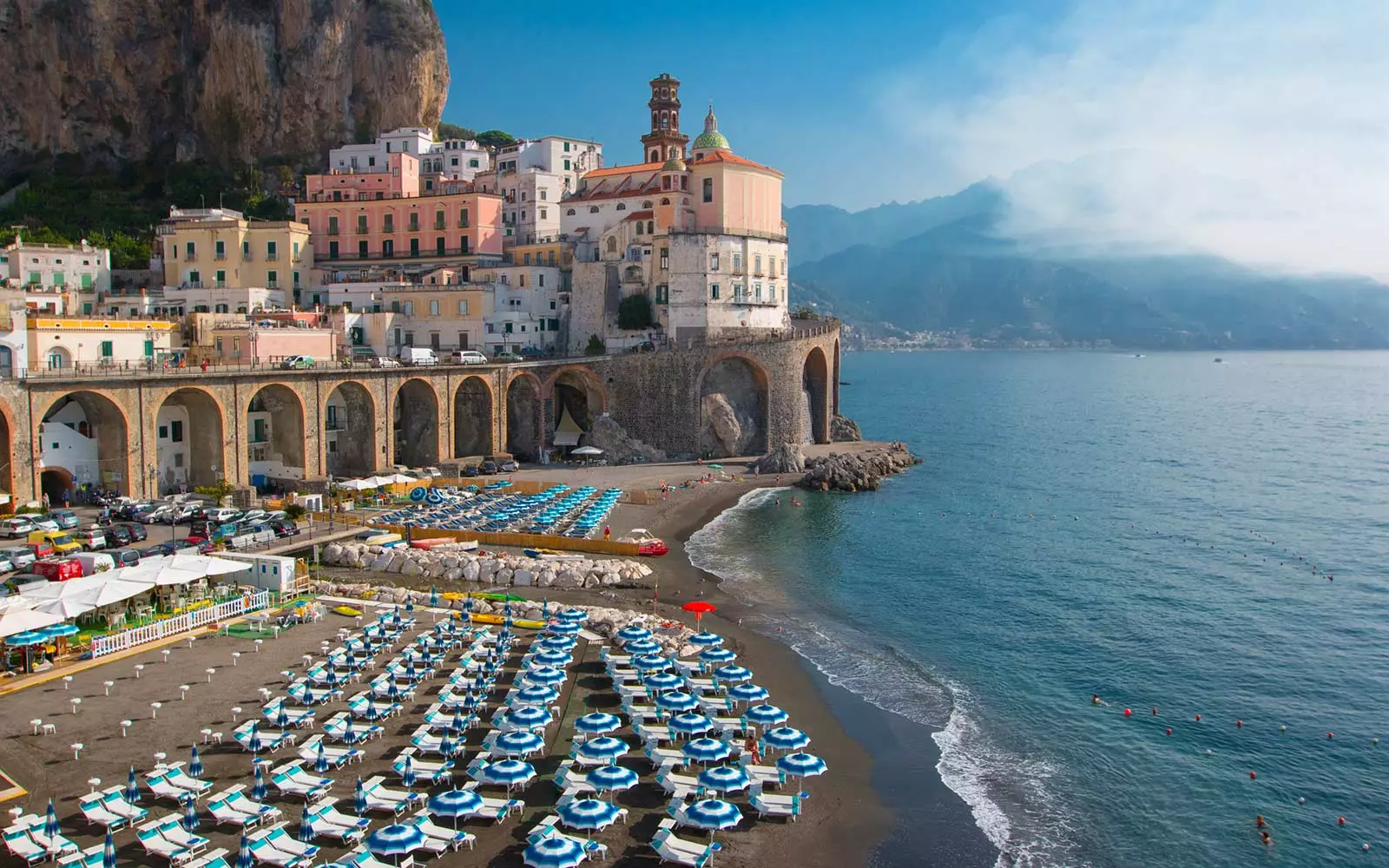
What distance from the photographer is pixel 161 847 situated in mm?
21078

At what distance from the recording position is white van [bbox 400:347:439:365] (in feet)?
236

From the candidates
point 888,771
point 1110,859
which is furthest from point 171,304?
point 1110,859

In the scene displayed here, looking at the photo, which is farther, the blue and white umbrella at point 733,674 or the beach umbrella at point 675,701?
the blue and white umbrella at point 733,674

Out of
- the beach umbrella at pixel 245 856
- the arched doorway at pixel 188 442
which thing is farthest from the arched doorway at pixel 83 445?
the beach umbrella at pixel 245 856

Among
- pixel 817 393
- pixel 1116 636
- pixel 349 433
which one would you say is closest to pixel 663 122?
pixel 817 393

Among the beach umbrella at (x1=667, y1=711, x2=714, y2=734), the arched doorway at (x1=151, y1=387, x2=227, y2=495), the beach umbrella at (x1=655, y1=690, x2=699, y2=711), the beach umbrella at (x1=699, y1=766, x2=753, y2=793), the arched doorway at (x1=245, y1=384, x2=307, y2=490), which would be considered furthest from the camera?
the arched doorway at (x1=245, y1=384, x2=307, y2=490)

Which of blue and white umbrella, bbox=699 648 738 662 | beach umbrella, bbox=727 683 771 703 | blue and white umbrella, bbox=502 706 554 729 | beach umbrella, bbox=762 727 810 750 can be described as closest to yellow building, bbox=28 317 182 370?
blue and white umbrella, bbox=502 706 554 729

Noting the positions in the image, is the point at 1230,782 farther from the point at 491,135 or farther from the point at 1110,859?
the point at 491,135

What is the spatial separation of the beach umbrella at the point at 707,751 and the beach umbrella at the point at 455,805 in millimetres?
5682

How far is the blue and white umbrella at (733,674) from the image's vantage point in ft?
105

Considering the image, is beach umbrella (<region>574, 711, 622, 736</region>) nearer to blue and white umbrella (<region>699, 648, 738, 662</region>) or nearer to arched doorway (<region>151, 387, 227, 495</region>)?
blue and white umbrella (<region>699, 648, 738, 662</region>)

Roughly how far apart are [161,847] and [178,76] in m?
103

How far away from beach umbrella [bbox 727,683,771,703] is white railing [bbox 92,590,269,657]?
18394 millimetres

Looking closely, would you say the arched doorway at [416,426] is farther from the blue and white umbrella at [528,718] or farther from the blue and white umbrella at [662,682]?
the blue and white umbrella at [528,718]
